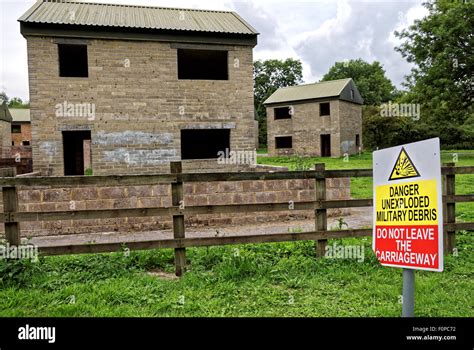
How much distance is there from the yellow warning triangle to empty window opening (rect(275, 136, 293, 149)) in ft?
111

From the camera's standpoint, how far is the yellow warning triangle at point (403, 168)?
2.21 metres

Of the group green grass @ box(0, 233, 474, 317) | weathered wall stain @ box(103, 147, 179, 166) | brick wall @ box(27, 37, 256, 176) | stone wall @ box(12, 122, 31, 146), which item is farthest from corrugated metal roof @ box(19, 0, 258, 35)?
stone wall @ box(12, 122, 31, 146)

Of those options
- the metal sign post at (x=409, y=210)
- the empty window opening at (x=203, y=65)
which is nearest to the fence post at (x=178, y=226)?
the metal sign post at (x=409, y=210)

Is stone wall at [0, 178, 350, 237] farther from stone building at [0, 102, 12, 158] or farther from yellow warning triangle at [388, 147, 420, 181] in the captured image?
stone building at [0, 102, 12, 158]

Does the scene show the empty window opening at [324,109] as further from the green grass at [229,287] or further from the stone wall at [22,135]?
the stone wall at [22,135]

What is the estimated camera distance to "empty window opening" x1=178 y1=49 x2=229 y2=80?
59.2 feet

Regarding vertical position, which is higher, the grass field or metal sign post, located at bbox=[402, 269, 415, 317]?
metal sign post, located at bbox=[402, 269, 415, 317]

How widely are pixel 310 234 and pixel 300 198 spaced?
411cm

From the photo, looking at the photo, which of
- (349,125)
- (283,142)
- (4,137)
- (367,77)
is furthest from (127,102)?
(367,77)

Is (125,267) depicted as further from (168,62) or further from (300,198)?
(168,62)

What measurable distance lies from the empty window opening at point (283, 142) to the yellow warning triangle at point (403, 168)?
3376 centimetres

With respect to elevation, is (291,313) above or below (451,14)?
below
